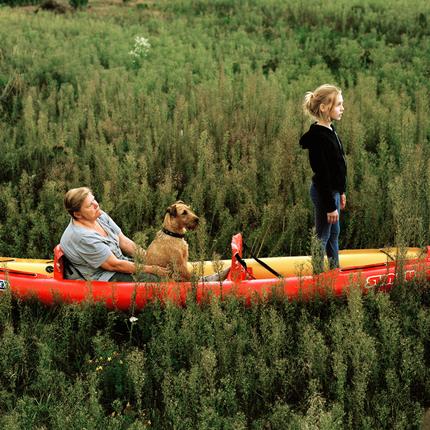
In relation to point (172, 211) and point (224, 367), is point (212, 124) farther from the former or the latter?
point (224, 367)

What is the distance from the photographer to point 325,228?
216 inches

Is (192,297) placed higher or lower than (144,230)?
lower

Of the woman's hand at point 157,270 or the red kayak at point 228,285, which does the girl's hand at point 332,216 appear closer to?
the red kayak at point 228,285

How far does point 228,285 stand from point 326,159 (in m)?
1.31

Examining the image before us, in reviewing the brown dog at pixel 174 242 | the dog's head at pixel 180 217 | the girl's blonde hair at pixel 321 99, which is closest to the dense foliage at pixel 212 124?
the brown dog at pixel 174 242

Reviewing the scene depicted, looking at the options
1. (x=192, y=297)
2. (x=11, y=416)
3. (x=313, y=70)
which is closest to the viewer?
(x=11, y=416)

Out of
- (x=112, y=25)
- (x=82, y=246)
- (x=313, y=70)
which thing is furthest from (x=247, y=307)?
(x=112, y=25)

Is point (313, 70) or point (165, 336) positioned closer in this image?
point (165, 336)

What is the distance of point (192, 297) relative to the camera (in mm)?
4879

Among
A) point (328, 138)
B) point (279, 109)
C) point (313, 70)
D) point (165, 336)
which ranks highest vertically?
point (313, 70)

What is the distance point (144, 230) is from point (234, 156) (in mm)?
1690

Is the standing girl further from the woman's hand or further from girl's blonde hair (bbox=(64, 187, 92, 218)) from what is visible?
girl's blonde hair (bbox=(64, 187, 92, 218))

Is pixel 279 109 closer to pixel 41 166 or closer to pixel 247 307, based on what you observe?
pixel 41 166

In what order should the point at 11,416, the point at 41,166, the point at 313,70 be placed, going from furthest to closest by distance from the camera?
the point at 313,70, the point at 41,166, the point at 11,416
